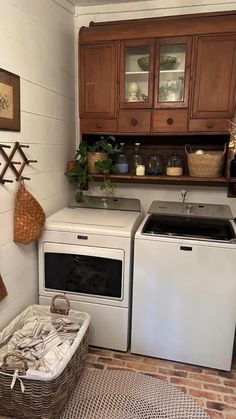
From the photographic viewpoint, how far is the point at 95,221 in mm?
2064

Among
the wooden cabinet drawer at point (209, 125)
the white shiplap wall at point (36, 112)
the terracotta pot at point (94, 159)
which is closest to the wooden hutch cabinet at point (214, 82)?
the wooden cabinet drawer at point (209, 125)

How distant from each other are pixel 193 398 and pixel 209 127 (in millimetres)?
1671

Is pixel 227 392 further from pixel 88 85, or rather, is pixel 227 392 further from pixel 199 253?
pixel 88 85

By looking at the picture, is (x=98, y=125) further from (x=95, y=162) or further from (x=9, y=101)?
(x=9, y=101)

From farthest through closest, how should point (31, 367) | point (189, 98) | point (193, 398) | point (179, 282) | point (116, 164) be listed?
point (116, 164), point (189, 98), point (179, 282), point (193, 398), point (31, 367)

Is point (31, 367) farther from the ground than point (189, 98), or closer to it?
closer to it

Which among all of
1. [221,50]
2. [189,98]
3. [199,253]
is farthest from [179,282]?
[221,50]

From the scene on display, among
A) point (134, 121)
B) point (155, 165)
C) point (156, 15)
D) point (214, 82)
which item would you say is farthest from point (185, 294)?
point (156, 15)

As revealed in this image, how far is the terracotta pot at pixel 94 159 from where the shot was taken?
229 centimetres

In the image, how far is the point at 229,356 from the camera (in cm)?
187

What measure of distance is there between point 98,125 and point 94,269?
1.05 m

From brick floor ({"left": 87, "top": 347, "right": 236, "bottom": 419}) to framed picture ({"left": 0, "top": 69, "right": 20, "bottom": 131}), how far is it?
1.56 meters

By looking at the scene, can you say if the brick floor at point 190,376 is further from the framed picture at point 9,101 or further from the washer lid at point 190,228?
the framed picture at point 9,101

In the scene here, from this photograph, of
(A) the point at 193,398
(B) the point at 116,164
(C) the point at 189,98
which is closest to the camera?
(A) the point at 193,398
